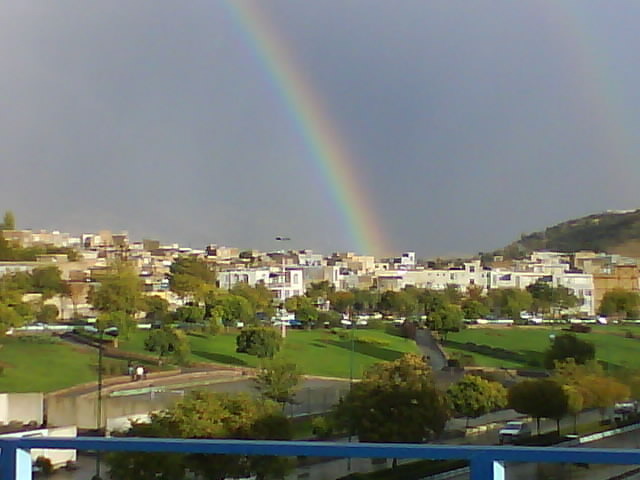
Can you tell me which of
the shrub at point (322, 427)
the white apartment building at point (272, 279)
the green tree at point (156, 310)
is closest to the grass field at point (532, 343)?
the shrub at point (322, 427)

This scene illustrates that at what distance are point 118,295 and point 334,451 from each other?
17.7 meters

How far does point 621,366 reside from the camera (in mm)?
12359

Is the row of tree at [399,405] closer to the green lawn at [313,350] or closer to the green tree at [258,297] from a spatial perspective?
the green lawn at [313,350]

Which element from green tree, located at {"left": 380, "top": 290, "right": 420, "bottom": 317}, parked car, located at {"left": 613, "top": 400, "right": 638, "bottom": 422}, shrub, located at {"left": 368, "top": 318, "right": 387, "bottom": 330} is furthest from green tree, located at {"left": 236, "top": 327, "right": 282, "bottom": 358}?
parked car, located at {"left": 613, "top": 400, "right": 638, "bottom": 422}

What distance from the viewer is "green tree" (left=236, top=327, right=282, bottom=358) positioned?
585 inches

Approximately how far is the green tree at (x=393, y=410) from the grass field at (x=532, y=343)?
430 cm

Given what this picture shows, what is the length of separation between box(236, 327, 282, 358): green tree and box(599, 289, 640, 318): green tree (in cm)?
673

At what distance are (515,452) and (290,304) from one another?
18.4 meters

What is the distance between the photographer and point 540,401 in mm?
10102

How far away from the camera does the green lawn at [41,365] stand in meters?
13.9

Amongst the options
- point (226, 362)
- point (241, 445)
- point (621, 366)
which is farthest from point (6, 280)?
point (241, 445)

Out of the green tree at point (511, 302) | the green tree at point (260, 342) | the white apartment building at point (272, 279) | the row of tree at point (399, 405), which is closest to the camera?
the row of tree at point (399, 405)

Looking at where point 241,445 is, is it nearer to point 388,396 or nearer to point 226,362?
point 388,396

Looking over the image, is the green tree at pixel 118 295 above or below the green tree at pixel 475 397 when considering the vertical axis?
above
